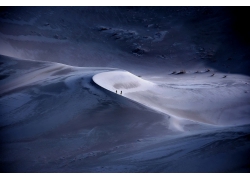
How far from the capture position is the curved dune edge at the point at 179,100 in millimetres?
5207

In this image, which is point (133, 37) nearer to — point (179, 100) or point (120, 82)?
point (120, 82)

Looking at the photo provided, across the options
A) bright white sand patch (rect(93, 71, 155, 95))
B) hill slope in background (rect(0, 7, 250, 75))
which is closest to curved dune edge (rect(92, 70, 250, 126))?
bright white sand patch (rect(93, 71, 155, 95))

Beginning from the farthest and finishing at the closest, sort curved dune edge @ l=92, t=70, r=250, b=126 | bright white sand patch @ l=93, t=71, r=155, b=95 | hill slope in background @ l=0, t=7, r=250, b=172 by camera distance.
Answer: bright white sand patch @ l=93, t=71, r=155, b=95
curved dune edge @ l=92, t=70, r=250, b=126
hill slope in background @ l=0, t=7, r=250, b=172

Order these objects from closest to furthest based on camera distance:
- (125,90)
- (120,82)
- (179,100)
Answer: (125,90) → (179,100) → (120,82)

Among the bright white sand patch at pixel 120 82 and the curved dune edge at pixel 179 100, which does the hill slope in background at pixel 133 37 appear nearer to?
the bright white sand patch at pixel 120 82

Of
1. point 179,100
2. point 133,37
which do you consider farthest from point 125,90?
point 133,37

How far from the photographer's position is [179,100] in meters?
5.71

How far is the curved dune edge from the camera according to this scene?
5.21 m

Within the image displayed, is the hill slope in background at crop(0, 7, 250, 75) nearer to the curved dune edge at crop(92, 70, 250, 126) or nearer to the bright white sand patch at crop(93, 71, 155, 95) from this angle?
the bright white sand patch at crop(93, 71, 155, 95)

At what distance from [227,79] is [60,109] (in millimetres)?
4539

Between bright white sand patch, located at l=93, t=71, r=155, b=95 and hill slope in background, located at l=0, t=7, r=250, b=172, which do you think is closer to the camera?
hill slope in background, located at l=0, t=7, r=250, b=172

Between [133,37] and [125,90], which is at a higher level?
[133,37]

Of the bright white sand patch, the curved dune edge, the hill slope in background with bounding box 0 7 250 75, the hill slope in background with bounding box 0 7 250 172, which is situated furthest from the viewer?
the hill slope in background with bounding box 0 7 250 75

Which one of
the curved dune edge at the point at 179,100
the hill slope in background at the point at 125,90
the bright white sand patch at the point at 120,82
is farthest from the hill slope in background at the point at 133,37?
the curved dune edge at the point at 179,100
